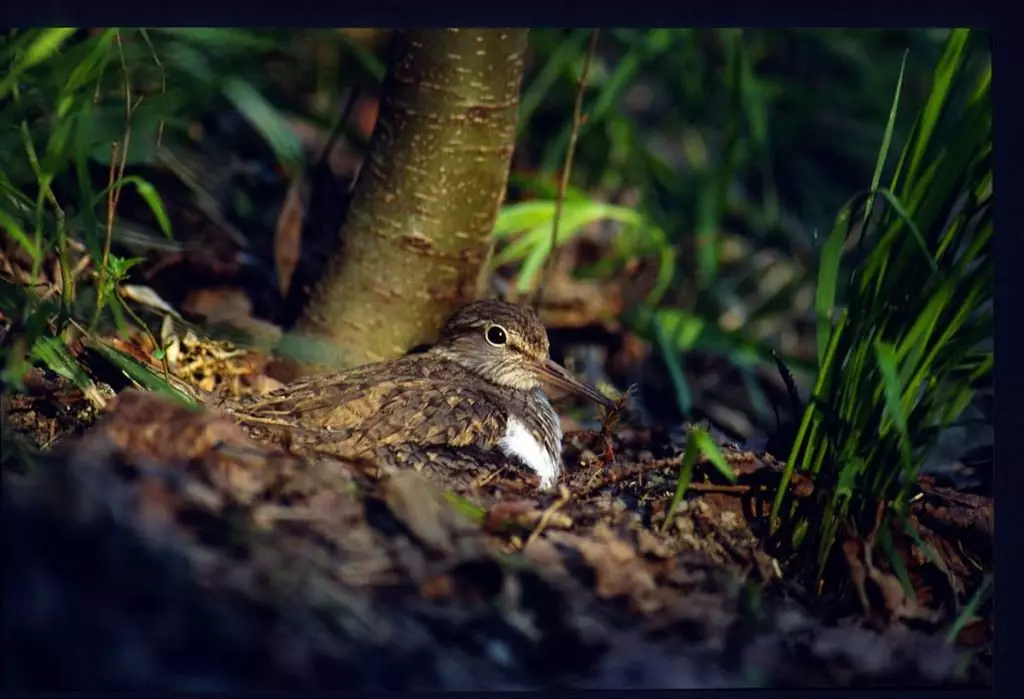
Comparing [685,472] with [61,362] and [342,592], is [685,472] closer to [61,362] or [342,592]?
[342,592]

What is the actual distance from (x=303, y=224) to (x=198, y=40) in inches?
31.2

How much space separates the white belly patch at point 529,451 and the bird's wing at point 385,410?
35 millimetres

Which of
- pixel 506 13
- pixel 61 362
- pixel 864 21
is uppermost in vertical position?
pixel 864 21

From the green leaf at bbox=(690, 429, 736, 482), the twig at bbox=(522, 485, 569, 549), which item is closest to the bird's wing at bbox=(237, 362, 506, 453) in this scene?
the twig at bbox=(522, 485, 569, 549)

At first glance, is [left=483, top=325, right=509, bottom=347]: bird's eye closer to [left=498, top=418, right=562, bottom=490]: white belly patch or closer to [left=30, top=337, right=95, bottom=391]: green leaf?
[left=498, top=418, right=562, bottom=490]: white belly patch

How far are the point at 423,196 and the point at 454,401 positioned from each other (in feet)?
2.58

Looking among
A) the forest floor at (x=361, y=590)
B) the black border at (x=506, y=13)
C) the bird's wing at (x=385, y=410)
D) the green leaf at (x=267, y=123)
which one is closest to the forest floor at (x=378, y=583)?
the forest floor at (x=361, y=590)

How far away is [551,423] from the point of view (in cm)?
486

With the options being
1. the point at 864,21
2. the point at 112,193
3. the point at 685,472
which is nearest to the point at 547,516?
the point at 685,472

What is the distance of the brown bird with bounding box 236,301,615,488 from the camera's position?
439cm

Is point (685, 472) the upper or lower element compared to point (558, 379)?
lower

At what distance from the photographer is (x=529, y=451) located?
4590mm

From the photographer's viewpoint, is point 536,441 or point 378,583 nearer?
point 378,583

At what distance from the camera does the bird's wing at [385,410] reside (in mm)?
4391
